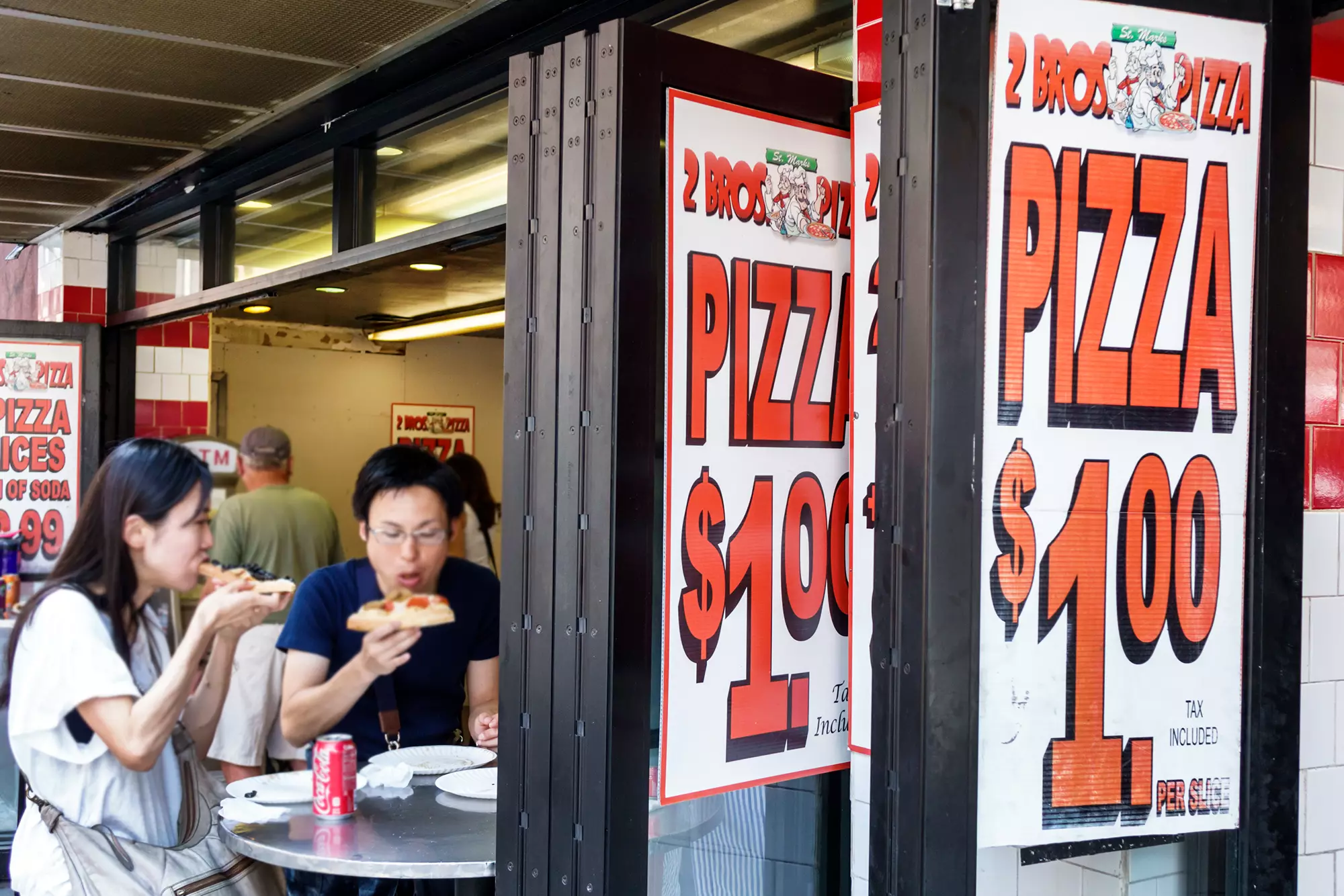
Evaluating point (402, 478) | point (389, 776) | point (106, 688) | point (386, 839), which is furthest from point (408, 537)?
point (386, 839)

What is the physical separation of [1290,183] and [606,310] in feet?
3.48

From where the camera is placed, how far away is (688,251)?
2.01 m

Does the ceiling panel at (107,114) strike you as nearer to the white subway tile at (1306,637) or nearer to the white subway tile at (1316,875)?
the white subway tile at (1306,637)

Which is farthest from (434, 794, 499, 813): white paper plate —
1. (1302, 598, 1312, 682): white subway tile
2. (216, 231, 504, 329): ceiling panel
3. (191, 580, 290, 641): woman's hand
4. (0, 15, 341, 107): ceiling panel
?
(216, 231, 504, 329): ceiling panel

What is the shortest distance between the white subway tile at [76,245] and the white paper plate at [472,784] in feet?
15.2

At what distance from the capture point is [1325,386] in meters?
2.18

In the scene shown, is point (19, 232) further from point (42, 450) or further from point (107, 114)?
point (107, 114)

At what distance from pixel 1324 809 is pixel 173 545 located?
8.92ft

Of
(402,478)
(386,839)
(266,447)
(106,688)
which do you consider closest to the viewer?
(386,839)

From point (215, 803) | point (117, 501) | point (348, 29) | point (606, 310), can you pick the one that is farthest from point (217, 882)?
point (348, 29)

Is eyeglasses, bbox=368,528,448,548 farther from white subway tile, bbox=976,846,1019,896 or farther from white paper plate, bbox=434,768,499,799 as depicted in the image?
white subway tile, bbox=976,846,1019,896

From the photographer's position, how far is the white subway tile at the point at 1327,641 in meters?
2.15

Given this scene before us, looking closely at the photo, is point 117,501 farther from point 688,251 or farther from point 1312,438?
point 1312,438


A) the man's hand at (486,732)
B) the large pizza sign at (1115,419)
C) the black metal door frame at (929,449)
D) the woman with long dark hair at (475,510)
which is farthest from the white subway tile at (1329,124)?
the woman with long dark hair at (475,510)
